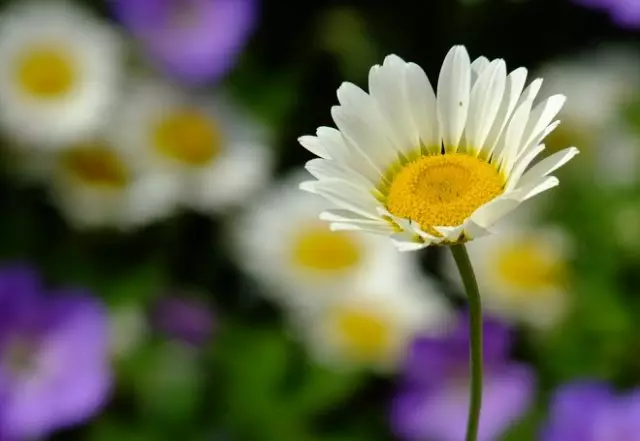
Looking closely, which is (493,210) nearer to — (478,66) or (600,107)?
(478,66)

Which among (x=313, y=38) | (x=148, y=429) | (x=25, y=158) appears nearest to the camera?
(x=148, y=429)

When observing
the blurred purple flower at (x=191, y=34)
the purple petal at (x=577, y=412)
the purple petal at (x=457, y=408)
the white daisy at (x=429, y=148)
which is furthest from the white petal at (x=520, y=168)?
the blurred purple flower at (x=191, y=34)

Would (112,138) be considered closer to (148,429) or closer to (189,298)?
(189,298)

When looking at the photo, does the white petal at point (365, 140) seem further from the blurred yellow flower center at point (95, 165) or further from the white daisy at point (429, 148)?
the blurred yellow flower center at point (95, 165)

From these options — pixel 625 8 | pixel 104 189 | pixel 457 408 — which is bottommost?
pixel 457 408

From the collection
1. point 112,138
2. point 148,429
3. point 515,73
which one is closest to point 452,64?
point 515,73

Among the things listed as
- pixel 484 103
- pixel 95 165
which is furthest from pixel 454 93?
pixel 95 165

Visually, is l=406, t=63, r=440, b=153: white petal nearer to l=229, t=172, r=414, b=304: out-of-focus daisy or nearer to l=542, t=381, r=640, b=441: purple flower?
l=542, t=381, r=640, b=441: purple flower
